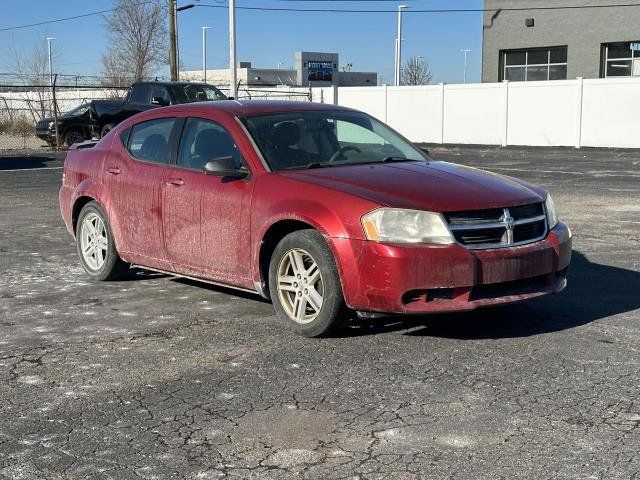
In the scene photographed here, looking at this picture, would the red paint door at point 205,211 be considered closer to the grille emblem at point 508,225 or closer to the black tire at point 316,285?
the black tire at point 316,285

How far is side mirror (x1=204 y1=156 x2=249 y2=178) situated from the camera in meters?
6.01

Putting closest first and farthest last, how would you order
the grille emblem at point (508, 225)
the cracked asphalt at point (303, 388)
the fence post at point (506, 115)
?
the cracked asphalt at point (303, 388) → the grille emblem at point (508, 225) → the fence post at point (506, 115)

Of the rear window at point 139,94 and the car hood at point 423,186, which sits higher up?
the rear window at point 139,94

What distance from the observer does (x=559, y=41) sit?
119ft

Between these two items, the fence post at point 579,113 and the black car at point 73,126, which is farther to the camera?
the fence post at point 579,113

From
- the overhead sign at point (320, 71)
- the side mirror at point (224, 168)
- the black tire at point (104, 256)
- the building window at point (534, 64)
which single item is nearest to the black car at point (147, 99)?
the black tire at point (104, 256)

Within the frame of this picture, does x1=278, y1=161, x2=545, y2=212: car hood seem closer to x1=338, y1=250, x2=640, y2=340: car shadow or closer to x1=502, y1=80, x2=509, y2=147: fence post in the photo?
x1=338, y1=250, x2=640, y2=340: car shadow

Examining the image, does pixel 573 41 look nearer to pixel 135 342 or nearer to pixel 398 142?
pixel 398 142

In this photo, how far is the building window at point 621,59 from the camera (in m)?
34.4

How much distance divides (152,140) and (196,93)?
15313 mm

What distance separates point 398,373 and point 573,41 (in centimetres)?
3382

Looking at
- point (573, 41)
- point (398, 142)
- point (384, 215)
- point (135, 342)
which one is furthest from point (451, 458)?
point (573, 41)

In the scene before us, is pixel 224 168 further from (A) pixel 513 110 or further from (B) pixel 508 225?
(A) pixel 513 110

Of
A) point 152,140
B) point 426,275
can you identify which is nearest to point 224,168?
point 152,140
